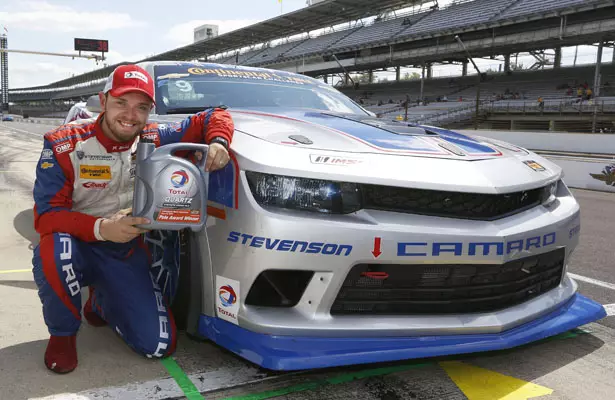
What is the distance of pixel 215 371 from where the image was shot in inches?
85.7

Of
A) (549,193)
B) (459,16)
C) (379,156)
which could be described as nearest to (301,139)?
(379,156)

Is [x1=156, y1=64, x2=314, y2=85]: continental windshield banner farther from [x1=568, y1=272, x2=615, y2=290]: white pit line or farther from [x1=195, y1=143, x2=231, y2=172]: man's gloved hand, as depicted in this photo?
[x1=568, y1=272, x2=615, y2=290]: white pit line

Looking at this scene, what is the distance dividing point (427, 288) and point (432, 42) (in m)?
35.1

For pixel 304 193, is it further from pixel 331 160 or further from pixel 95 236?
pixel 95 236

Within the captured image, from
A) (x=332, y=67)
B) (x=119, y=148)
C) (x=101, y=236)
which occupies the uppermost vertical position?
(x=332, y=67)

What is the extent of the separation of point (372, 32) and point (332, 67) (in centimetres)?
437

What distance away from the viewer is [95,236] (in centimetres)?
208

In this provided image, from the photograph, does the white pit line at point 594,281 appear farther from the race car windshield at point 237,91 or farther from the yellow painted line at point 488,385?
the race car windshield at point 237,91

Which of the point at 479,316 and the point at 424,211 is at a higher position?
the point at 424,211

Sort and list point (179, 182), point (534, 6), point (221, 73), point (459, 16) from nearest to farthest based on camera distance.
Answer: point (179, 182) < point (221, 73) < point (534, 6) < point (459, 16)

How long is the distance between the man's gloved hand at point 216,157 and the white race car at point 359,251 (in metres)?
0.03

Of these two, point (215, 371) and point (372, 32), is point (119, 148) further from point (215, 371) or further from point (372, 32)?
point (372, 32)

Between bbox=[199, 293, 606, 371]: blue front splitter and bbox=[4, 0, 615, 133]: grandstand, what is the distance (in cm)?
2519

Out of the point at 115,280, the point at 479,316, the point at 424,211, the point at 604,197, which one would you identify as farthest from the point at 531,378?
the point at 604,197
